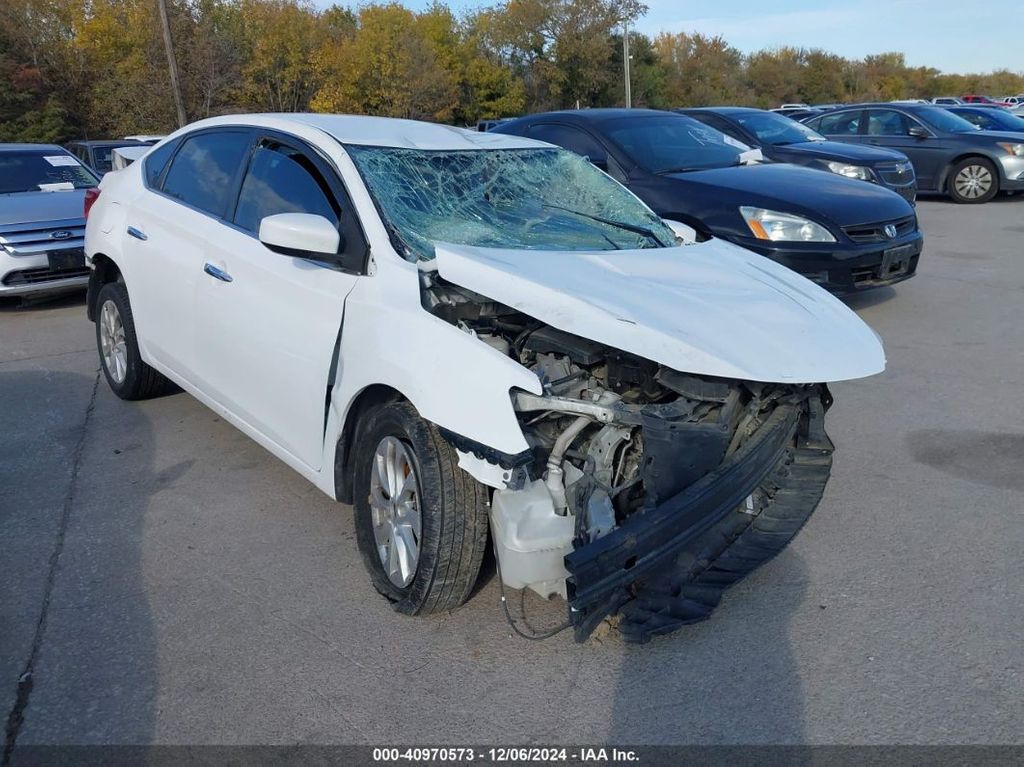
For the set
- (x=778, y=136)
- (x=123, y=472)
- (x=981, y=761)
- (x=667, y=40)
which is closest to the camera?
(x=981, y=761)

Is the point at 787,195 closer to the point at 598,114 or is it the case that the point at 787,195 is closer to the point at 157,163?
the point at 598,114

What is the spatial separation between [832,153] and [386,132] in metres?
7.39

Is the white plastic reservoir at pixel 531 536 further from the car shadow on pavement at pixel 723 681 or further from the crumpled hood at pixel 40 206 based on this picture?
the crumpled hood at pixel 40 206

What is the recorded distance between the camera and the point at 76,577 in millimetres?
3625

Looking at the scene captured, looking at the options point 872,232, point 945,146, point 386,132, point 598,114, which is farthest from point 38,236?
point 945,146

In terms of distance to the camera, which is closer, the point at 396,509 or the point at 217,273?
the point at 396,509

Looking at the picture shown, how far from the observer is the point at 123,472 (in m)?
4.68

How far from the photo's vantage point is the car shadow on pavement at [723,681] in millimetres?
2709

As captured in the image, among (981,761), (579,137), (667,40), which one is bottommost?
(981,761)

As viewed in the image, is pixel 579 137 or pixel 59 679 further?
pixel 579 137

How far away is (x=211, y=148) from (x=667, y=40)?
66.0 meters

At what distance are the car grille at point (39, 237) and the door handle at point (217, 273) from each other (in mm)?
5050

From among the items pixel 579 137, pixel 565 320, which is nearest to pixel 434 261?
pixel 565 320

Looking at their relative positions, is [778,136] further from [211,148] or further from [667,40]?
[667,40]
